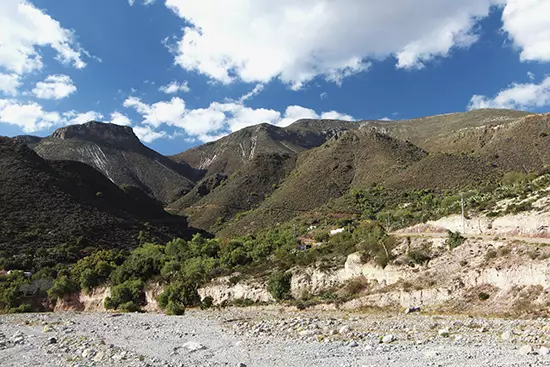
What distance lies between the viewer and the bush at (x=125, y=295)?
135 ft

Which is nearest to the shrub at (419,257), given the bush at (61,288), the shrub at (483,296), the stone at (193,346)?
the shrub at (483,296)

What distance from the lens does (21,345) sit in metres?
17.5

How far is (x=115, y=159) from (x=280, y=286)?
160m

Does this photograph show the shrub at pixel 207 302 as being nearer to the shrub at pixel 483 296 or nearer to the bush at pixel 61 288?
the bush at pixel 61 288

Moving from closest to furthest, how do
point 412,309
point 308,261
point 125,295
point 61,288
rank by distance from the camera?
1. point 412,309
2. point 308,261
3. point 125,295
4. point 61,288

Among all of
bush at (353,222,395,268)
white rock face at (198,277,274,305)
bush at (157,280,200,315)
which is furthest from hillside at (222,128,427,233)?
bush at (353,222,395,268)

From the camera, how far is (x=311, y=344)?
44.1 ft

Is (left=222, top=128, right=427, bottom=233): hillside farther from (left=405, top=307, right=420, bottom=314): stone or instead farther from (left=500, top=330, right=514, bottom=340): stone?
(left=500, top=330, right=514, bottom=340): stone

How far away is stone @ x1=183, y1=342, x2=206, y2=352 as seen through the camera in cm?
1473

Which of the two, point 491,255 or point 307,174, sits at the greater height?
point 307,174

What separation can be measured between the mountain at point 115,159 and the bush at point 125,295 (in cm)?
10859

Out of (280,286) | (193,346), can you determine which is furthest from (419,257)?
(193,346)

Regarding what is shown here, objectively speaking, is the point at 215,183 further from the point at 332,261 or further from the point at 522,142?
the point at 332,261

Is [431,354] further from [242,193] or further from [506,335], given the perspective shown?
[242,193]
